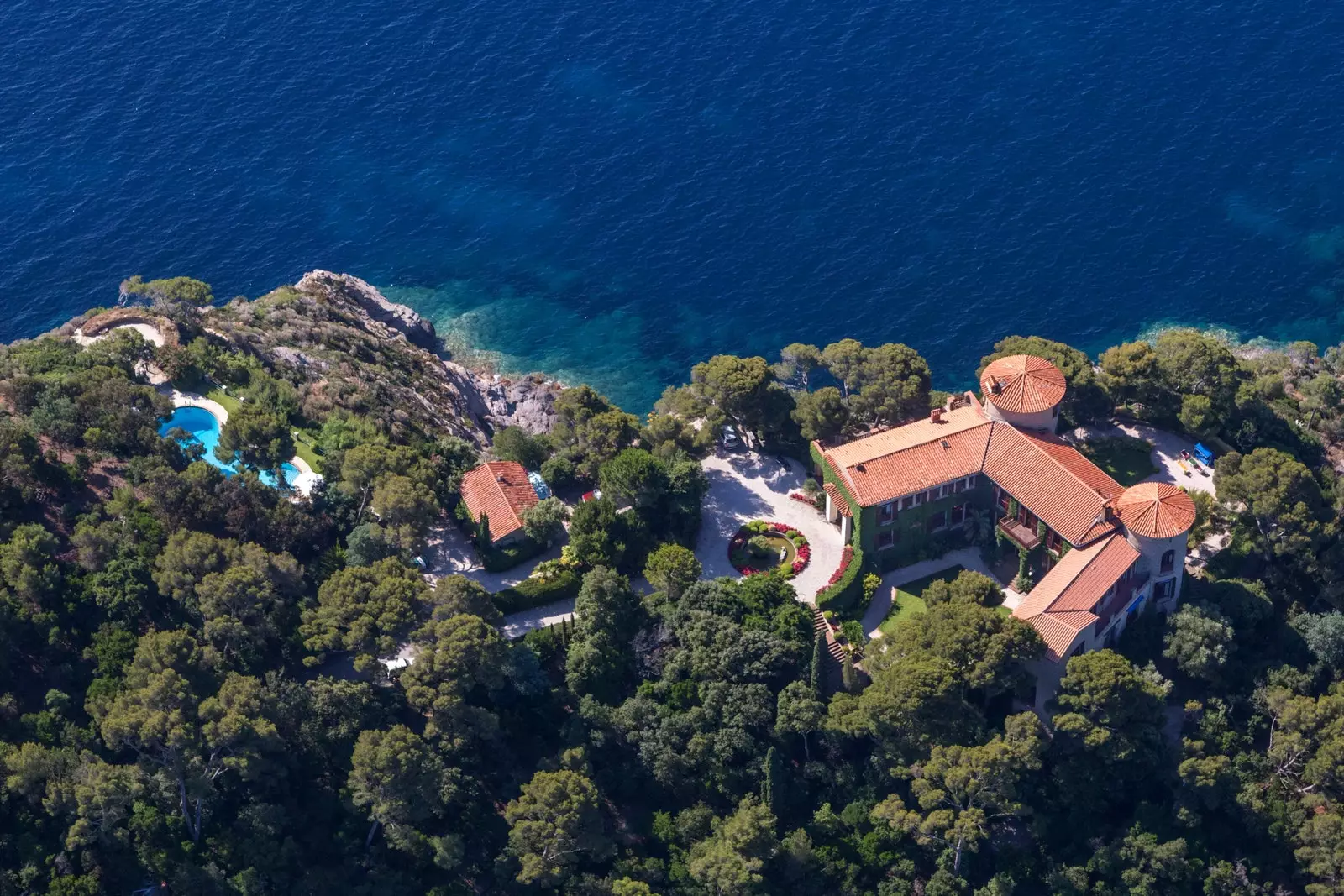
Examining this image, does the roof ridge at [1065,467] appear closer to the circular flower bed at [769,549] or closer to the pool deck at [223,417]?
the circular flower bed at [769,549]

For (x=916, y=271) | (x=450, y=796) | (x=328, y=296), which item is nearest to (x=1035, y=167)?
(x=916, y=271)

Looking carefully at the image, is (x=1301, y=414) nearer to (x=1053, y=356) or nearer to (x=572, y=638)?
(x=1053, y=356)

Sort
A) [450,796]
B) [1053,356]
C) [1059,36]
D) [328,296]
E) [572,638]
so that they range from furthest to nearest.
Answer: [1059,36] → [328,296] → [1053,356] → [572,638] → [450,796]

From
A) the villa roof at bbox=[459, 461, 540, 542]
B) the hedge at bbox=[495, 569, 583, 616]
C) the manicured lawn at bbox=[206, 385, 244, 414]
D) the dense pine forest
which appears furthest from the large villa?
the manicured lawn at bbox=[206, 385, 244, 414]

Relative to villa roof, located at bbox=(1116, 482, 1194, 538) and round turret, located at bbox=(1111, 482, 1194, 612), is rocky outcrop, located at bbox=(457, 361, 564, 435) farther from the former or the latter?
round turret, located at bbox=(1111, 482, 1194, 612)

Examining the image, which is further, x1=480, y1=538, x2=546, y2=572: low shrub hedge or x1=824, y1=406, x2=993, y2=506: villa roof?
x1=480, y1=538, x2=546, y2=572: low shrub hedge

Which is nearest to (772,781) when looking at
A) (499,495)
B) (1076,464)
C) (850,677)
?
(850,677)
